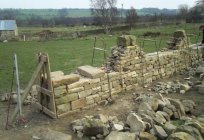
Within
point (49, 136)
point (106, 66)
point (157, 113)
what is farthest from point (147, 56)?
point (49, 136)

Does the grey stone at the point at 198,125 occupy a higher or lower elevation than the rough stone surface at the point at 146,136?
higher

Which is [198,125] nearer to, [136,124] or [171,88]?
[136,124]

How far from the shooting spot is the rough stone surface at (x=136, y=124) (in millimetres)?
7445

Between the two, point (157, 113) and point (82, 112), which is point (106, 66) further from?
point (157, 113)

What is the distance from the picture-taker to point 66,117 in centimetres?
889

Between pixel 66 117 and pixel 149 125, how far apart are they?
8.86 ft

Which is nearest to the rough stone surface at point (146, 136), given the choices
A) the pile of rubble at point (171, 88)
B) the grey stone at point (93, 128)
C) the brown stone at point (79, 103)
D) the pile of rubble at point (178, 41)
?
the grey stone at point (93, 128)

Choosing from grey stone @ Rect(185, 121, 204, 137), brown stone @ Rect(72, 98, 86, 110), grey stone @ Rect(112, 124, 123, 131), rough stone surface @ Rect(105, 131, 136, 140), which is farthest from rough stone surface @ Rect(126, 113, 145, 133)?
brown stone @ Rect(72, 98, 86, 110)

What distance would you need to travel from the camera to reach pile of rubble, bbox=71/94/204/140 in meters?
6.93

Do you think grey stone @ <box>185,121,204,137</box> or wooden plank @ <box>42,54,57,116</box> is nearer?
grey stone @ <box>185,121,204,137</box>

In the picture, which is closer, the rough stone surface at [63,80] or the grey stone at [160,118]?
the grey stone at [160,118]

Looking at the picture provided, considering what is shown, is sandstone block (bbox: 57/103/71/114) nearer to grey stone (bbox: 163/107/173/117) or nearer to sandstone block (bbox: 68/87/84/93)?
sandstone block (bbox: 68/87/84/93)

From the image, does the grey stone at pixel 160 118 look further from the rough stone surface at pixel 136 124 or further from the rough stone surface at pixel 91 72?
the rough stone surface at pixel 91 72

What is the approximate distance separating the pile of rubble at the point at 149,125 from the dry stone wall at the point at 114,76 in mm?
997
